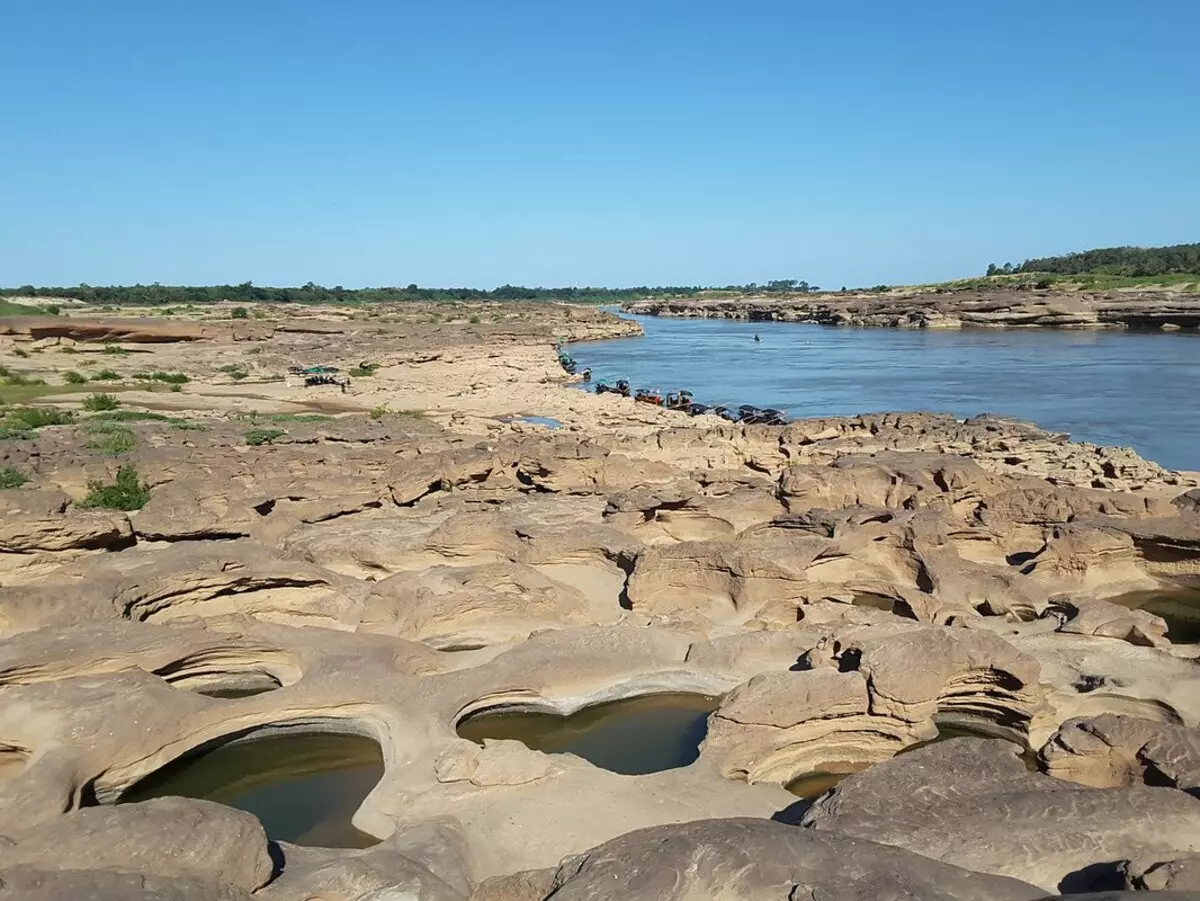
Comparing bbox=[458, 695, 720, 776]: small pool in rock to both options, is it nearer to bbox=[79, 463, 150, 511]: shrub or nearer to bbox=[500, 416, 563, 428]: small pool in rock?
bbox=[79, 463, 150, 511]: shrub

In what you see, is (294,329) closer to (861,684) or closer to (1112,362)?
(1112,362)

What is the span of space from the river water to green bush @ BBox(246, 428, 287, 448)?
873 inches

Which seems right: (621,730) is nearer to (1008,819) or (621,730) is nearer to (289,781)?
(289,781)

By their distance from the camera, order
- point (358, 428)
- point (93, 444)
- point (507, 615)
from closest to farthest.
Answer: point (507, 615)
point (93, 444)
point (358, 428)

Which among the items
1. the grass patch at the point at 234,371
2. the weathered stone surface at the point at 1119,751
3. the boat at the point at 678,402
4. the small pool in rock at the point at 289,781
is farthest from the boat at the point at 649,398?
the weathered stone surface at the point at 1119,751

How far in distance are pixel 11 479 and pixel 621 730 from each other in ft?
45.7

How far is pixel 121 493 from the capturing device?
1755 centimetres

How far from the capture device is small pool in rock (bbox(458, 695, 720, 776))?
10.6 meters

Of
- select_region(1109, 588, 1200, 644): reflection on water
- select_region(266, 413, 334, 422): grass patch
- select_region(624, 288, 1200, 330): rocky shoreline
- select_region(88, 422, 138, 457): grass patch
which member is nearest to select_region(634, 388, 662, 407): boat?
select_region(266, 413, 334, 422): grass patch

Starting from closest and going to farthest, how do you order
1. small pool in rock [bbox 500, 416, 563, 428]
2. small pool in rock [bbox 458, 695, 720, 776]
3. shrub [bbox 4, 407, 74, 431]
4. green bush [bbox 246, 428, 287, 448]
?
small pool in rock [bbox 458, 695, 720, 776] < green bush [bbox 246, 428, 287, 448] < shrub [bbox 4, 407, 74, 431] < small pool in rock [bbox 500, 416, 563, 428]

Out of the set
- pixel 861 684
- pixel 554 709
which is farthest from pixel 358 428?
pixel 861 684

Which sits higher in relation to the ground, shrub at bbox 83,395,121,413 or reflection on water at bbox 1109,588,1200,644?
shrub at bbox 83,395,121,413

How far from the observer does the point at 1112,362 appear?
172 ft

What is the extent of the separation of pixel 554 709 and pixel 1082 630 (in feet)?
26.6
